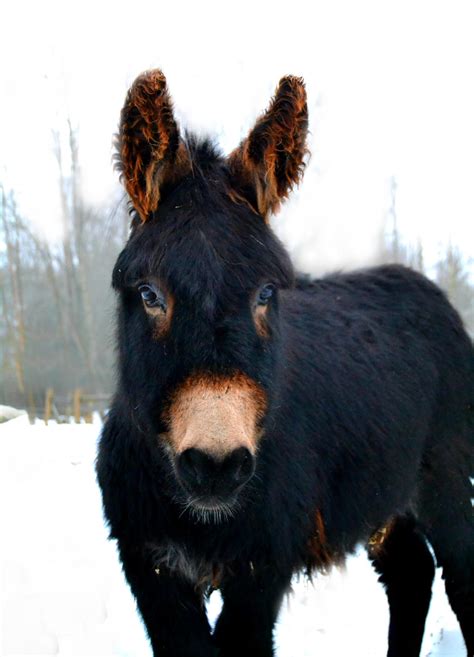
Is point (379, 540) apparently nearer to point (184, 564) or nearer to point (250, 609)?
point (250, 609)

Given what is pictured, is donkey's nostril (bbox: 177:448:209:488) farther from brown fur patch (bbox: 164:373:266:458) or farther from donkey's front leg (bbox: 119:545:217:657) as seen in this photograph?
donkey's front leg (bbox: 119:545:217:657)

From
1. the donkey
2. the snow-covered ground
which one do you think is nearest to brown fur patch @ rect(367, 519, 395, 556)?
the snow-covered ground

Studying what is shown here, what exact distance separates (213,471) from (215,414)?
191 millimetres

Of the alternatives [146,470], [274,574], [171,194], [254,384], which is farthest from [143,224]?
[274,574]

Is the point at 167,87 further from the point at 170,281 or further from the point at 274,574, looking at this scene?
the point at 274,574

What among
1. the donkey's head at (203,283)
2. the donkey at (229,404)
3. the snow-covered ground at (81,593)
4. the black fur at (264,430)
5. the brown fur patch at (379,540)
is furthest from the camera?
the brown fur patch at (379,540)

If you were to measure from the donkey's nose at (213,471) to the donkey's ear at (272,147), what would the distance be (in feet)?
4.17

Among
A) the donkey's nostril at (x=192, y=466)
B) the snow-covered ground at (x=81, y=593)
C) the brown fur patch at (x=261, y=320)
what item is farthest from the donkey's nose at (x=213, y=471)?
the snow-covered ground at (x=81, y=593)

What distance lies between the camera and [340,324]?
4.45 metres

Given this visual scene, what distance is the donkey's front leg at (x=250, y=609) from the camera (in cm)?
312

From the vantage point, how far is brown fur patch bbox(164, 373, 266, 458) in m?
2.23

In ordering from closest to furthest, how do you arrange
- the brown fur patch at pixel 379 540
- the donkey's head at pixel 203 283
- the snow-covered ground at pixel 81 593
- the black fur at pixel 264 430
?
the donkey's head at pixel 203 283 < the black fur at pixel 264 430 < the snow-covered ground at pixel 81 593 < the brown fur patch at pixel 379 540

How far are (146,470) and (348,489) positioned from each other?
4.30 feet

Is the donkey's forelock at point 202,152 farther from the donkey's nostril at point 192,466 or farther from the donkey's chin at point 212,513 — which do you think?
the donkey's chin at point 212,513
